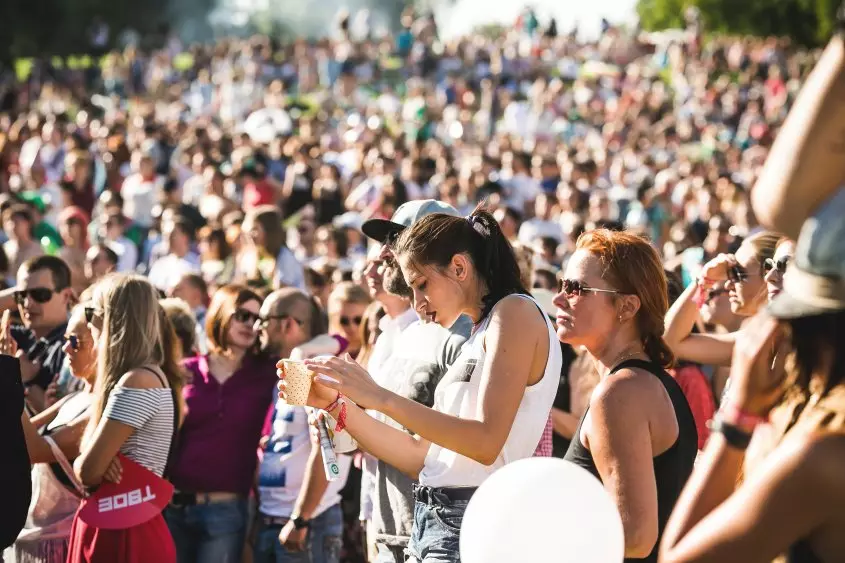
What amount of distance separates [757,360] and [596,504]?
58 centimetres

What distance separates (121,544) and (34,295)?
6.60 ft

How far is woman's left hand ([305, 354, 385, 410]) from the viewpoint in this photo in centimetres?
333

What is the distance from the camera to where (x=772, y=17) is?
61594mm

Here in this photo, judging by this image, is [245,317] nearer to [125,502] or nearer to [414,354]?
[125,502]

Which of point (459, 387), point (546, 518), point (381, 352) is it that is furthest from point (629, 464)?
point (381, 352)

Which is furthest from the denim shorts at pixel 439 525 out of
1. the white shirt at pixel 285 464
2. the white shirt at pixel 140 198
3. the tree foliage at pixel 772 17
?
the tree foliage at pixel 772 17

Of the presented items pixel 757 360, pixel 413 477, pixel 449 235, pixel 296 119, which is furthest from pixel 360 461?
pixel 296 119

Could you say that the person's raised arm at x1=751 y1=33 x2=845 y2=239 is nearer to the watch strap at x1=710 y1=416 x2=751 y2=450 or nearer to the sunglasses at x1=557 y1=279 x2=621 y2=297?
the watch strap at x1=710 y1=416 x2=751 y2=450

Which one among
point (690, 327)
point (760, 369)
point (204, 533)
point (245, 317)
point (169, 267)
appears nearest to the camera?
point (760, 369)

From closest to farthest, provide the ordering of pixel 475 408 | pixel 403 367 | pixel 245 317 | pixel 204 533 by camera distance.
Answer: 1. pixel 475 408
2. pixel 403 367
3. pixel 204 533
4. pixel 245 317

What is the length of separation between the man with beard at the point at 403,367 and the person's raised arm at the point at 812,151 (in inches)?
80.0

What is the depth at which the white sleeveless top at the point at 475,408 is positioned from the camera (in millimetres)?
3574

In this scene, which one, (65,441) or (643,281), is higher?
(643,281)

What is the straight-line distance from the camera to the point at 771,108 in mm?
26922
